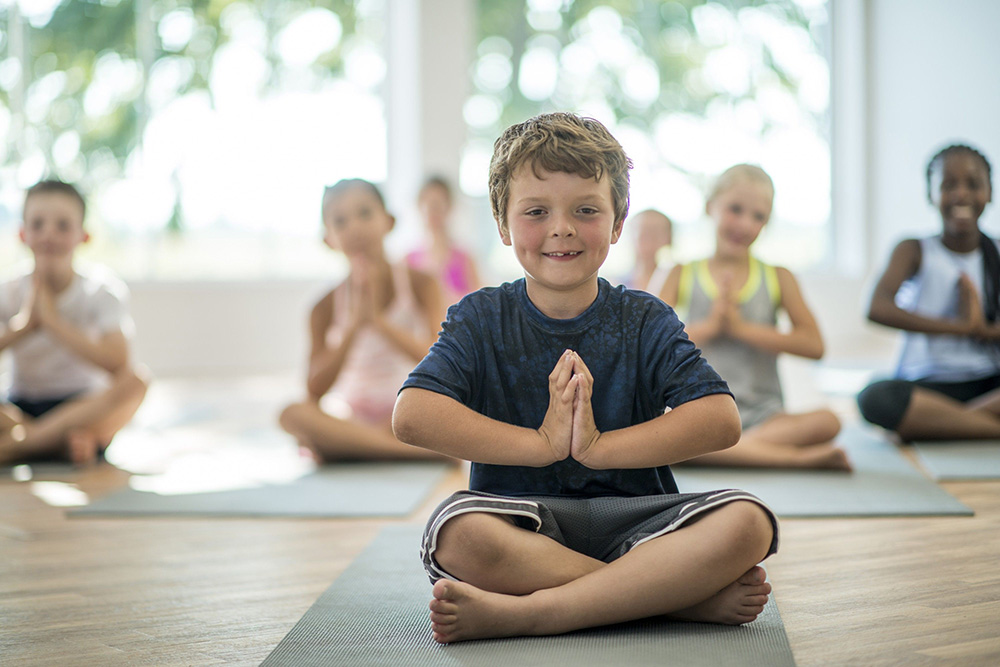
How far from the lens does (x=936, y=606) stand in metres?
1.29

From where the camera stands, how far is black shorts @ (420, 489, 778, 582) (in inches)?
47.2

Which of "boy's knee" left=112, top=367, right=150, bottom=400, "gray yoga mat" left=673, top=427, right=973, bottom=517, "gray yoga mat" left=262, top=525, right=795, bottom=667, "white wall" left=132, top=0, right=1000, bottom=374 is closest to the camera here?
"gray yoga mat" left=262, top=525, right=795, bottom=667

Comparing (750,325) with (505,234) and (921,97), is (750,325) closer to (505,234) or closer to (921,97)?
(505,234)

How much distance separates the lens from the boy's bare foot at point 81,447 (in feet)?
8.45

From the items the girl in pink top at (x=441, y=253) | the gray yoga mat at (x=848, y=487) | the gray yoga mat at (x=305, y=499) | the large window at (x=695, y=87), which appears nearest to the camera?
the gray yoga mat at (x=848, y=487)

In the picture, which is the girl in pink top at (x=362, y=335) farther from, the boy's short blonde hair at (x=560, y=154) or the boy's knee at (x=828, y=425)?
the boy's short blonde hair at (x=560, y=154)

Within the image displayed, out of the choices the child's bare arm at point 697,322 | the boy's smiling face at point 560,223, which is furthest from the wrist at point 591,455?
the child's bare arm at point 697,322

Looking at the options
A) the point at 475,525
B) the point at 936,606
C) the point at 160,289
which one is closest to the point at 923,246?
the point at 936,606

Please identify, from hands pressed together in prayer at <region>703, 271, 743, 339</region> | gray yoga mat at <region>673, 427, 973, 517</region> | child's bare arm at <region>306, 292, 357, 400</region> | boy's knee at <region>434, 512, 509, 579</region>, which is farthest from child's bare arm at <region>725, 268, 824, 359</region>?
boy's knee at <region>434, 512, 509, 579</region>

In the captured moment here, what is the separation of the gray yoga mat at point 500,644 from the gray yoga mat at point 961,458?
1.10 meters

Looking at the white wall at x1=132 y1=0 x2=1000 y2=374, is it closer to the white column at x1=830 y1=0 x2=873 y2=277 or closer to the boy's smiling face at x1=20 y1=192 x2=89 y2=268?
the white column at x1=830 y1=0 x2=873 y2=277

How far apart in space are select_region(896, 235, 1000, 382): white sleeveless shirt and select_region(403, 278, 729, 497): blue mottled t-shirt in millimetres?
1761

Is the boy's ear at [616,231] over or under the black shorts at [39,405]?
over

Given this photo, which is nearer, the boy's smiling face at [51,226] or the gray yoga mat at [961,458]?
the gray yoga mat at [961,458]
